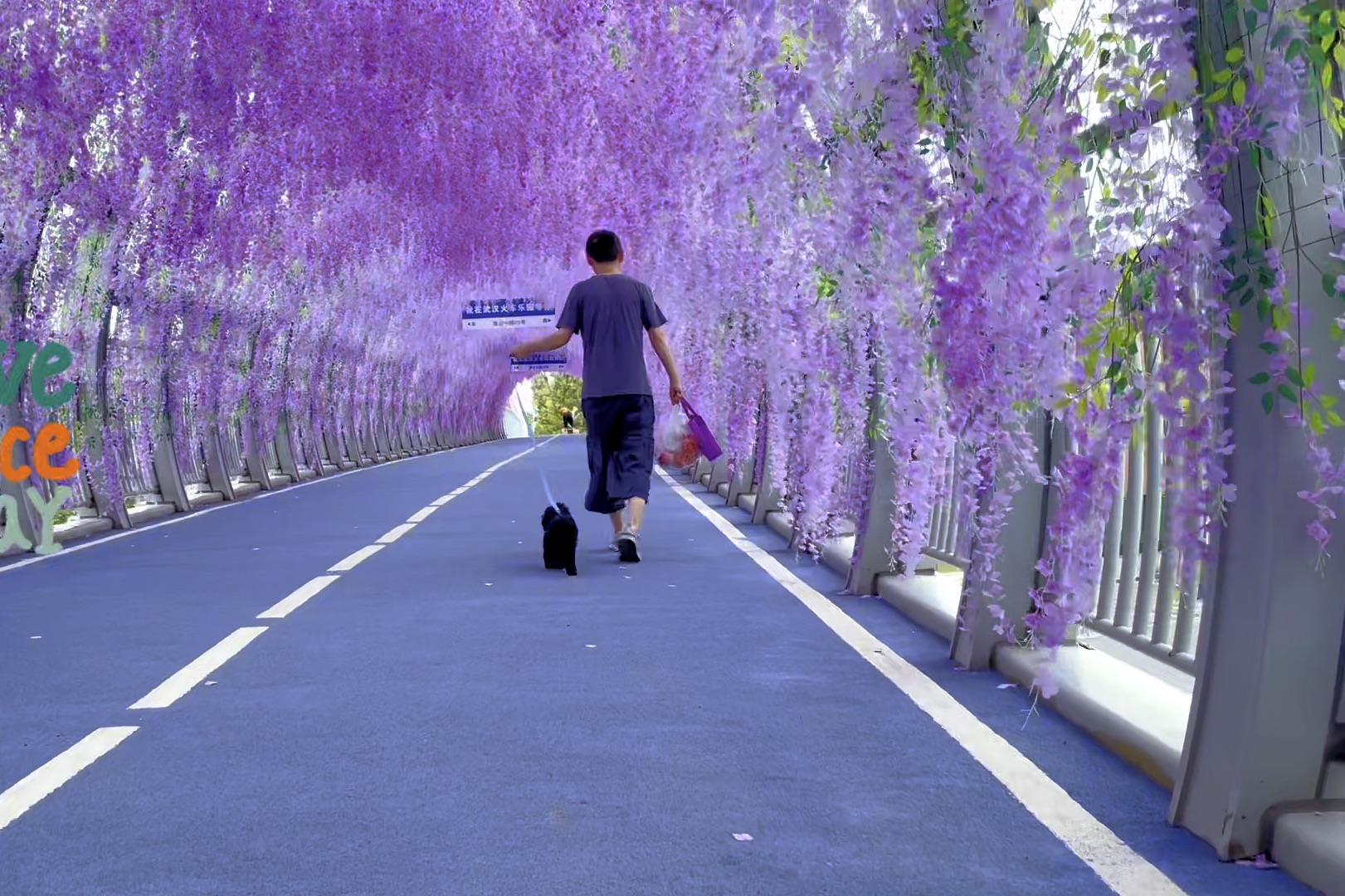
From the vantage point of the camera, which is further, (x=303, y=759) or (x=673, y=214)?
(x=673, y=214)

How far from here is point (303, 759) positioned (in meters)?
4.84

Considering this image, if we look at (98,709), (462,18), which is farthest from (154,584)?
(462,18)

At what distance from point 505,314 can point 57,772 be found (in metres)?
48.2

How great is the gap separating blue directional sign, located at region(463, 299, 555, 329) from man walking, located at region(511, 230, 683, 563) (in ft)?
132

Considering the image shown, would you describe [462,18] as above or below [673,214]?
above

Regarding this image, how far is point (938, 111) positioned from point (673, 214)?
1113cm

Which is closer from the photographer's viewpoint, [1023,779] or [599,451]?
[1023,779]

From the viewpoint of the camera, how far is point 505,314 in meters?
52.5

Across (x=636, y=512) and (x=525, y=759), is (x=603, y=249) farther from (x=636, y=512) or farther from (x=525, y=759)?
(x=525, y=759)

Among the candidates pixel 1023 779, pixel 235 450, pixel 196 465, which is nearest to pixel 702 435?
pixel 1023 779

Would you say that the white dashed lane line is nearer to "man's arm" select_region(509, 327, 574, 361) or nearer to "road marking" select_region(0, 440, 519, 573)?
"man's arm" select_region(509, 327, 574, 361)

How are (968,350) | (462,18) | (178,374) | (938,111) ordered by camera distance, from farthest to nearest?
(178,374), (462,18), (938,111), (968,350)

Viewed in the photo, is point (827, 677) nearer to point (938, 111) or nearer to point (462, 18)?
point (938, 111)

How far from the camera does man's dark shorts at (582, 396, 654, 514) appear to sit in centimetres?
1109
